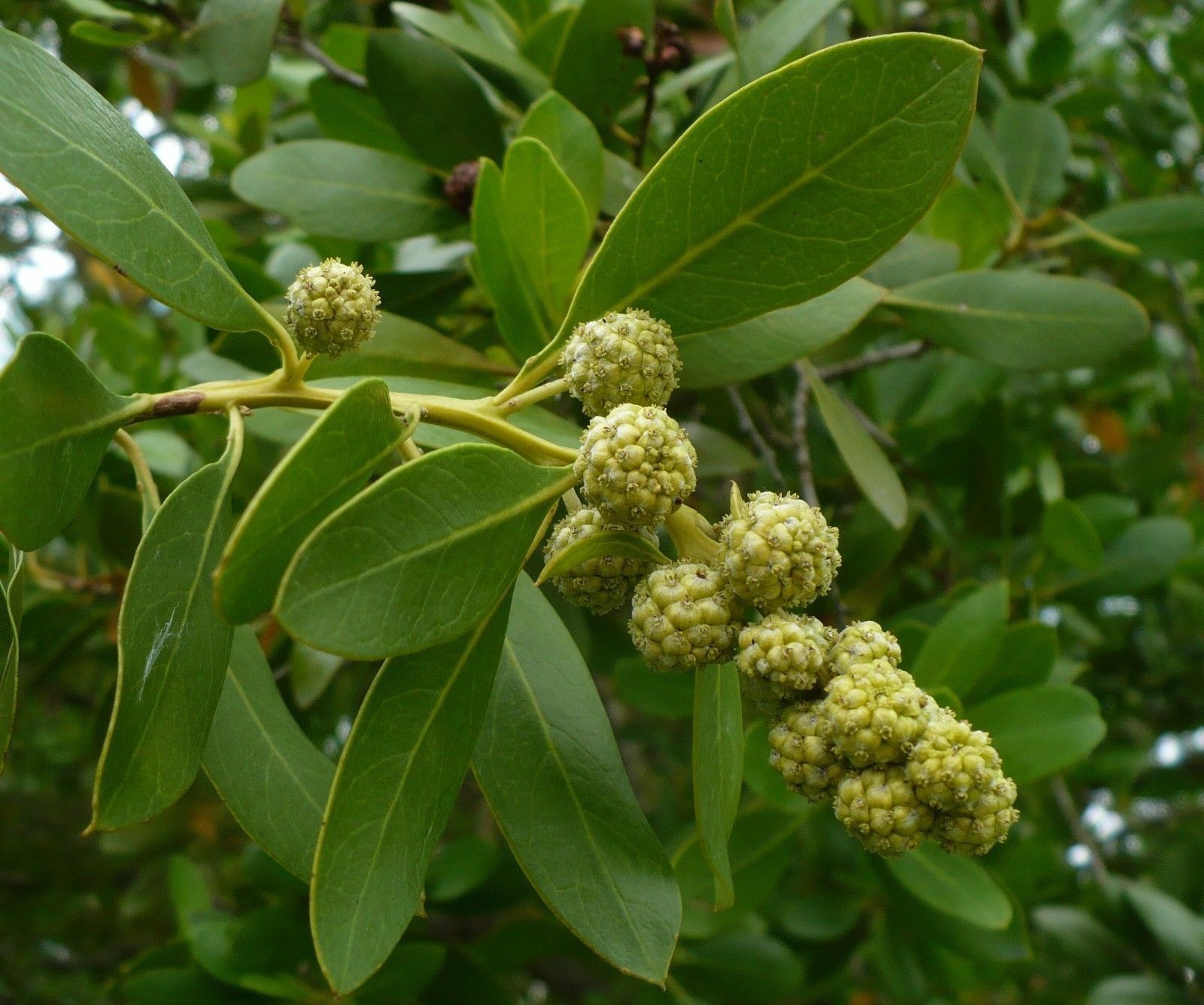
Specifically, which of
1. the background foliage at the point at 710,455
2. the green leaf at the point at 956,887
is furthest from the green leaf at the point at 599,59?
the green leaf at the point at 956,887

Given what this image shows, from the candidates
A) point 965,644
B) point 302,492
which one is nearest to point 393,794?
point 302,492

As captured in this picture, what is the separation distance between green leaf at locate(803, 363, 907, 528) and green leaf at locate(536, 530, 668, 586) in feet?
2.23

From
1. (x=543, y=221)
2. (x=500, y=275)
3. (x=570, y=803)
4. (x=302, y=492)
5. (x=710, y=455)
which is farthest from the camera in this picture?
(x=710, y=455)

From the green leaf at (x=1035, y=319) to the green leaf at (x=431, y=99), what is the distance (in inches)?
34.1

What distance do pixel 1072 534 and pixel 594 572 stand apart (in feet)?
5.64

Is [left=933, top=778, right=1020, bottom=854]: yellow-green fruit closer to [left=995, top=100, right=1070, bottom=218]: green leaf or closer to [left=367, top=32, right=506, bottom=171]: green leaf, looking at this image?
[left=367, top=32, right=506, bottom=171]: green leaf

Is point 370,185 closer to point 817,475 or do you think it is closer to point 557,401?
point 557,401

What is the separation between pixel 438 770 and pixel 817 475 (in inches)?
67.4

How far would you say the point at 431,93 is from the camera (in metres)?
2.10

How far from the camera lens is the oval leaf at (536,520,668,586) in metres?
1.20

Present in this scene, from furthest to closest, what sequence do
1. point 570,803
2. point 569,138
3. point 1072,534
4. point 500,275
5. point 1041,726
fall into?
point 1072,534
point 1041,726
point 569,138
point 500,275
point 570,803

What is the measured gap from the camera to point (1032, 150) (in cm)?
277

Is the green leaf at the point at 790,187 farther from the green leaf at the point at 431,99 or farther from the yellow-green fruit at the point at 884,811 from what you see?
the green leaf at the point at 431,99

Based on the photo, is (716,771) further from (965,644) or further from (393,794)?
(965,644)
